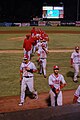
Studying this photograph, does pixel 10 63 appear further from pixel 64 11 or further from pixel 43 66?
pixel 64 11

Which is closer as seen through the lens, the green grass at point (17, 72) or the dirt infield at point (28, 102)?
the dirt infield at point (28, 102)

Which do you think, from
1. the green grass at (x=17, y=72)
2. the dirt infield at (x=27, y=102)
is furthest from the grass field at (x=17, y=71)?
the dirt infield at (x=27, y=102)

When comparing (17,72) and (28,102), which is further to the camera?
(17,72)

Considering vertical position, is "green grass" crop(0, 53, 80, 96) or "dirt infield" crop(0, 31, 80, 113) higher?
"green grass" crop(0, 53, 80, 96)

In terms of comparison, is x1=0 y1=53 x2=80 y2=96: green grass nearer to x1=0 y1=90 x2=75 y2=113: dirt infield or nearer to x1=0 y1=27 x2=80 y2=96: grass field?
x1=0 y1=27 x2=80 y2=96: grass field

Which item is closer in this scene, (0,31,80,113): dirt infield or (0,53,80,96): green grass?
(0,31,80,113): dirt infield

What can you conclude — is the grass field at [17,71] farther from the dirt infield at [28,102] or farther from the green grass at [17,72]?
the dirt infield at [28,102]

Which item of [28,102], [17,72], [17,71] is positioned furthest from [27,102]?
[17,71]

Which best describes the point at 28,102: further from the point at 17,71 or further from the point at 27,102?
the point at 17,71

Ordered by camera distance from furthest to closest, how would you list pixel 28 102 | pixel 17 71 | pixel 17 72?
1. pixel 17 71
2. pixel 17 72
3. pixel 28 102

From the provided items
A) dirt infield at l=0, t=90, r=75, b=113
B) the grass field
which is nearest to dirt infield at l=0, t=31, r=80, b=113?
dirt infield at l=0, t=90, r=75, b=113

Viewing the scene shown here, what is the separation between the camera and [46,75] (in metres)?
19.2

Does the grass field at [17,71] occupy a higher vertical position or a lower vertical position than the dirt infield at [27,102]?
higher

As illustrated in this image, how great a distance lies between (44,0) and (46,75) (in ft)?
134
